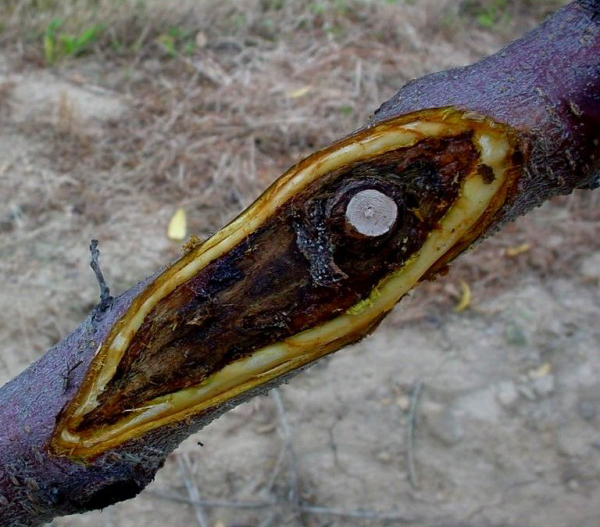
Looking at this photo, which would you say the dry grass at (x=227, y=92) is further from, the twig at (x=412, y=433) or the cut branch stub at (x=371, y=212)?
the cut branch stub at (x=371, y=212)

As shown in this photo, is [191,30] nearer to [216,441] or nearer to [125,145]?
[125,145]

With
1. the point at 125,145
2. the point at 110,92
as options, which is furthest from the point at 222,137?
the point at 110,92

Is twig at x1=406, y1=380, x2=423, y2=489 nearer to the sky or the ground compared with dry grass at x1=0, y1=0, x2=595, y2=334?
nearer to the ground

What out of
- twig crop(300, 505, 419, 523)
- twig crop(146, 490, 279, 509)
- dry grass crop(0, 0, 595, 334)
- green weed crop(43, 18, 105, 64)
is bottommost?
twig crop(300, 505, 419, 523)

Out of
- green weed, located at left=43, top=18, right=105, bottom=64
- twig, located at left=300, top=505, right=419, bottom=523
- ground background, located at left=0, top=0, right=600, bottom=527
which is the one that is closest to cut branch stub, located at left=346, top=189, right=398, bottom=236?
ground background, located at left=0, top=0, right=600, bottom=527

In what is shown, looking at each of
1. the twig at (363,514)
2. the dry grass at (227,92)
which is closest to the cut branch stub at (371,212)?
the twig at (363,514)

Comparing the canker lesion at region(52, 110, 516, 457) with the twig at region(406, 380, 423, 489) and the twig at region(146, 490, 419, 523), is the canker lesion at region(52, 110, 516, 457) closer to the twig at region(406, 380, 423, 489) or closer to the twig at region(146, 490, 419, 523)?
the twig at region(146, 490, 419, 523)

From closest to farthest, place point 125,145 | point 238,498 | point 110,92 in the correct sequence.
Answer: point 238,498, point 125,145, point 110,92

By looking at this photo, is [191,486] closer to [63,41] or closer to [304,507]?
[304,507]
